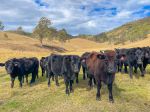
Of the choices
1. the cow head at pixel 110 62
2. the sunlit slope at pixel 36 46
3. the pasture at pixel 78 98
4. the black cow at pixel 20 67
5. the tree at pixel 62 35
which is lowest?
the pasture at pixel 78 98

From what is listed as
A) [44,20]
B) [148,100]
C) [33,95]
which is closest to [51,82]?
[33,95]

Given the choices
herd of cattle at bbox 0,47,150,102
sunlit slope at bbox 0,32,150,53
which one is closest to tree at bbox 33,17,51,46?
sunlit slope at bbox 0,32,150,53

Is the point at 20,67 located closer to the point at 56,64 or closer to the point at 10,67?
the point at 10,67

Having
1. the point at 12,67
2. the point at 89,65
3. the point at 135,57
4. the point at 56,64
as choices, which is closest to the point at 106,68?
the point at 89,65

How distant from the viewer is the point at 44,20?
10756 centimetres

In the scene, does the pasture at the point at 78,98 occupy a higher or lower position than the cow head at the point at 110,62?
lower

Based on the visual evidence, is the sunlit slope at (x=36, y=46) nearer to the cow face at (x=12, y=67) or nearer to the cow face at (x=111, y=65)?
the cow face at (x=12, y=67)

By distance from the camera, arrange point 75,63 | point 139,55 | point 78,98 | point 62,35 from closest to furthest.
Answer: point 78,98 < point 75,63 < point 139,55 < point 62,35

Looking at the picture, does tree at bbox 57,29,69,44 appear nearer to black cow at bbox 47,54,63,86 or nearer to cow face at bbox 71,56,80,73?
black cow at bbox 47,54,63,86

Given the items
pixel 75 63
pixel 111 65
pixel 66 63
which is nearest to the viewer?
pixel 111 65

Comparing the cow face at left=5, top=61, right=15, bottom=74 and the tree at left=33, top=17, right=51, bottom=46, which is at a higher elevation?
the tree at left=33, top=17, right=51, bottom=46

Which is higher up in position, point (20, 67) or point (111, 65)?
point (111, 65)

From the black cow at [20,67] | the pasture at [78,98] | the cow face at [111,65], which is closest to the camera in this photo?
the cow face at [111,65]

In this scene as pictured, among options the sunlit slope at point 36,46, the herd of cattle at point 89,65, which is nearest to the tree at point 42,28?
the sunlit slope at point 36,46
